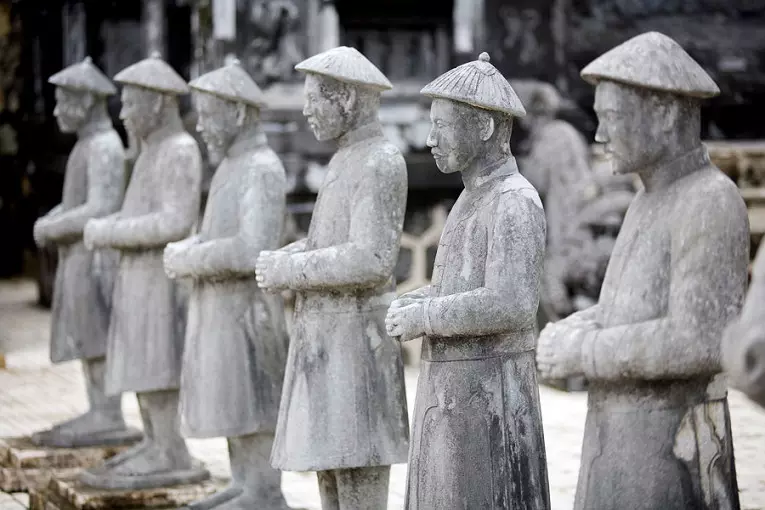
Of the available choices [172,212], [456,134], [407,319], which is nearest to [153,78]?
[172,212]

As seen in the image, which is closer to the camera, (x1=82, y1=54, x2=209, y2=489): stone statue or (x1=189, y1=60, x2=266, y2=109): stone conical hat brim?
(x1=189, y1=60, x2=266, y2=109): stone conical hat brim

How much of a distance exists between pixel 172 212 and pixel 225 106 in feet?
2.25

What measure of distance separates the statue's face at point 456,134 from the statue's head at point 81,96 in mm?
3679

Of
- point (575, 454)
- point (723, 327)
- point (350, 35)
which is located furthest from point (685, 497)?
point (350, 35)

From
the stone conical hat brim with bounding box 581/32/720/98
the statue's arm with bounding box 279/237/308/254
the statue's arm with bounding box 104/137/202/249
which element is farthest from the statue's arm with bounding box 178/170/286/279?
the stone conical hat brim with bounding box 581/32/720/98

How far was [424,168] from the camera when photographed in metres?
12.0

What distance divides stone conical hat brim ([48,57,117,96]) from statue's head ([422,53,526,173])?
366 centimetres

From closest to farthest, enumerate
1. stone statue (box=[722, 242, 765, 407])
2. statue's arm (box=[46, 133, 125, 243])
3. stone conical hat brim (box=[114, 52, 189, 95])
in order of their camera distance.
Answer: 1. stone statue (box=[722, 242, 765, 407])
2. stone conical hat brim (box=[114, 52, 189, 95])
3. statue's arm (box=[46, 133, 125, 243])

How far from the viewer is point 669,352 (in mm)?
3881

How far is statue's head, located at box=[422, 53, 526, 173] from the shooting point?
4457 millimetres

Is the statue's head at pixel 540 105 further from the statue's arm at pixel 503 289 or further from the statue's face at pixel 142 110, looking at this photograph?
the statue's arm at pixel 503 289

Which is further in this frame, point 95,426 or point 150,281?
point 95,426

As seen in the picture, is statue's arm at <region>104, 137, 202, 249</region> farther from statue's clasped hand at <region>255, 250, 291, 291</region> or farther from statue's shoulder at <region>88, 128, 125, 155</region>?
statue's clasped hand at <region>255, 250, 291, 291</region>

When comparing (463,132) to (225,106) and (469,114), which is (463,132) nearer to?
(469,114)
